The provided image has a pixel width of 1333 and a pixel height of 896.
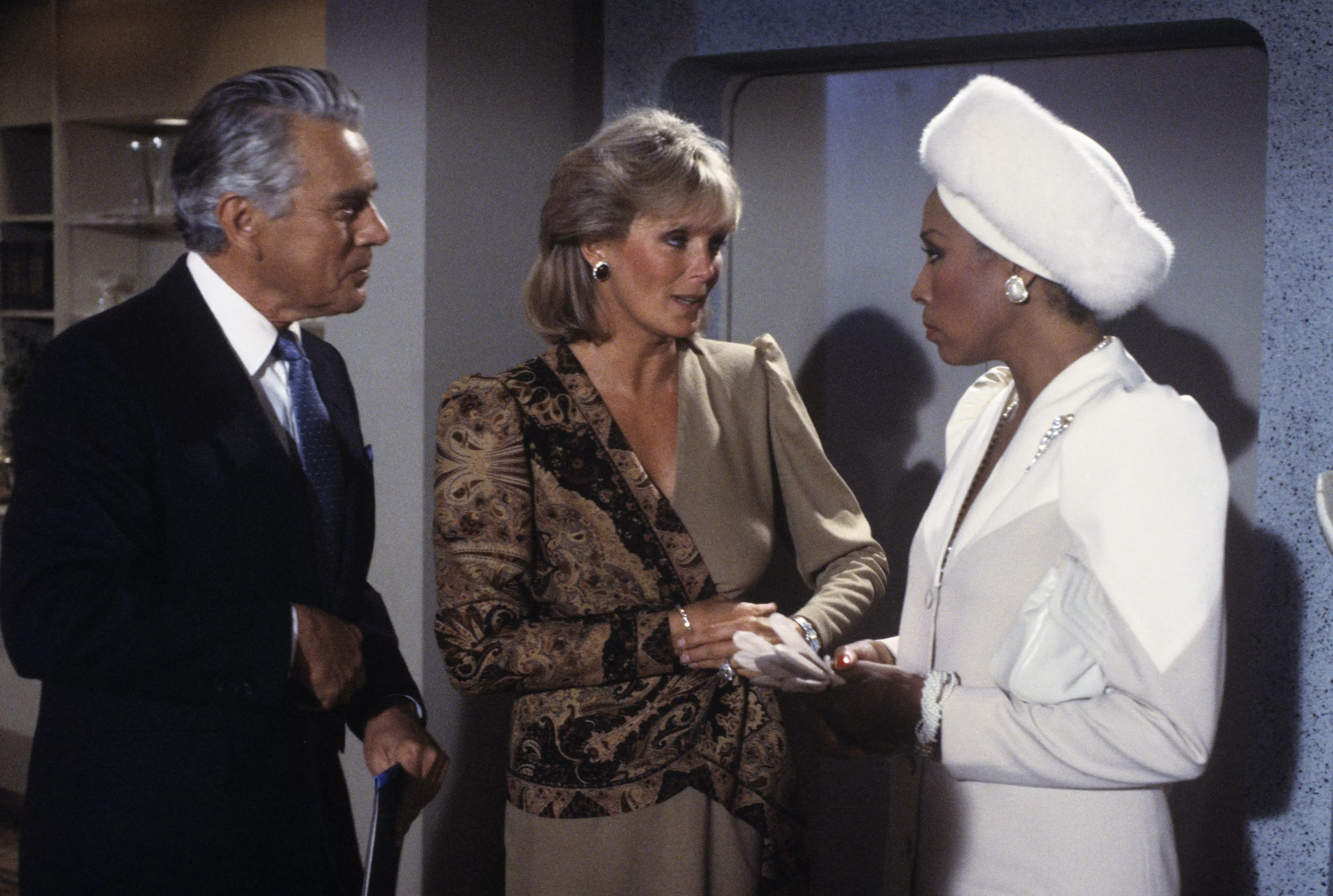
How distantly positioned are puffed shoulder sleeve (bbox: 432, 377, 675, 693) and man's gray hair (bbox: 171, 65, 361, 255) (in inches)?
17.9

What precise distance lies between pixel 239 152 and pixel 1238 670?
2.25 m

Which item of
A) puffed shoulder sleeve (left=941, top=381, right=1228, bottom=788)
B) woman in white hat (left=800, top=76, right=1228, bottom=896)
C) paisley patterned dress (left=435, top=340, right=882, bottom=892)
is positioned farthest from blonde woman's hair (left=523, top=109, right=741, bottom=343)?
puffed shoulder sleeve (left=941, top=381, right=1228, bottom=788)

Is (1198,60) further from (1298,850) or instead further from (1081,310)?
(1298,850)

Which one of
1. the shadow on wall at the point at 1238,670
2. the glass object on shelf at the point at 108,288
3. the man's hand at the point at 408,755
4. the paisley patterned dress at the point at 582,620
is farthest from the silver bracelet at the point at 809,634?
the glass object on shelf at the point at 108,288

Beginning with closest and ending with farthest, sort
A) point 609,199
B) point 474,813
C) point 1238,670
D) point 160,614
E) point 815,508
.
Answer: point 160,614 < point 609,199 < point 815,508 < point 1238,670 < point 474,813

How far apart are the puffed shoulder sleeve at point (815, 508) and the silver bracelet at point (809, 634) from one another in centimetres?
14

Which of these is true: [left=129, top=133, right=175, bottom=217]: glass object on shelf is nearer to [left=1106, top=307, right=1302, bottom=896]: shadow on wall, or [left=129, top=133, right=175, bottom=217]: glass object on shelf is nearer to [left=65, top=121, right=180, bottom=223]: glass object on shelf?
[left=65, top=121, right=180, bottom=223]: glass object on shelf

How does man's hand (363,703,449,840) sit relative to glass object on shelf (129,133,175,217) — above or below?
below

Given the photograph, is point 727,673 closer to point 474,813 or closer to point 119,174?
point 474,813

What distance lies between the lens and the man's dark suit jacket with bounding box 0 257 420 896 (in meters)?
1.47

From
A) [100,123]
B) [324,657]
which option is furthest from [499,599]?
[100,123]

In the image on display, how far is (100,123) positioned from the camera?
16.6ft

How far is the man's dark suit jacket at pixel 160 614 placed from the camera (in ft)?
4.82

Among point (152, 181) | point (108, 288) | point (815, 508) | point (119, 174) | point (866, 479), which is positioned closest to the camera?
point (815, 508)
